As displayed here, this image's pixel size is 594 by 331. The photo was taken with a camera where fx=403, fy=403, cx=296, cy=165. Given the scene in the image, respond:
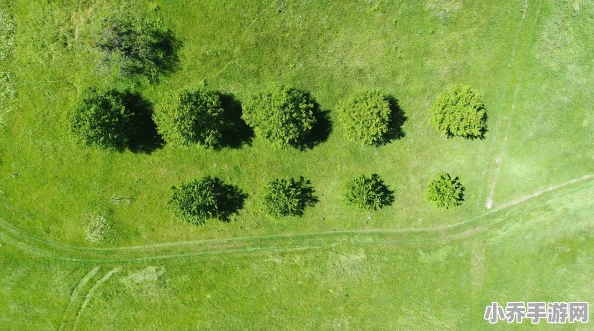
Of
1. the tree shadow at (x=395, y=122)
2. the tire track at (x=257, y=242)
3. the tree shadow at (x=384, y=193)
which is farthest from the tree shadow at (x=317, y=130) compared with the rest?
the tire track at (x=257, y=242)

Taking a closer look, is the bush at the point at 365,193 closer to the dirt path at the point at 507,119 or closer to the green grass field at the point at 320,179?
the green grass field at the point at 320,179

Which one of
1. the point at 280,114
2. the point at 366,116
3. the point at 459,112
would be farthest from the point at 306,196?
the point at 459,112

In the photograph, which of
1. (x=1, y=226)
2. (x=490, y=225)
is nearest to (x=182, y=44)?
(x=1, y=226)

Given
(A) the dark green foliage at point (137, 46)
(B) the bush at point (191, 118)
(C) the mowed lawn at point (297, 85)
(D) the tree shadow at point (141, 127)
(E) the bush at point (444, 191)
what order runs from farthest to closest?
(D) the tree shadow at point (141, 127)
(C) the mowed lawn at point (297, 85)
(A) the dark green foliage at point (137, 46)
(E) the bush at point (444, 191)
(B) the bush at point (191, 118)

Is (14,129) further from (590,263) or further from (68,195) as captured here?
(590,263)

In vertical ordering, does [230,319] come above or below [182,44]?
below
